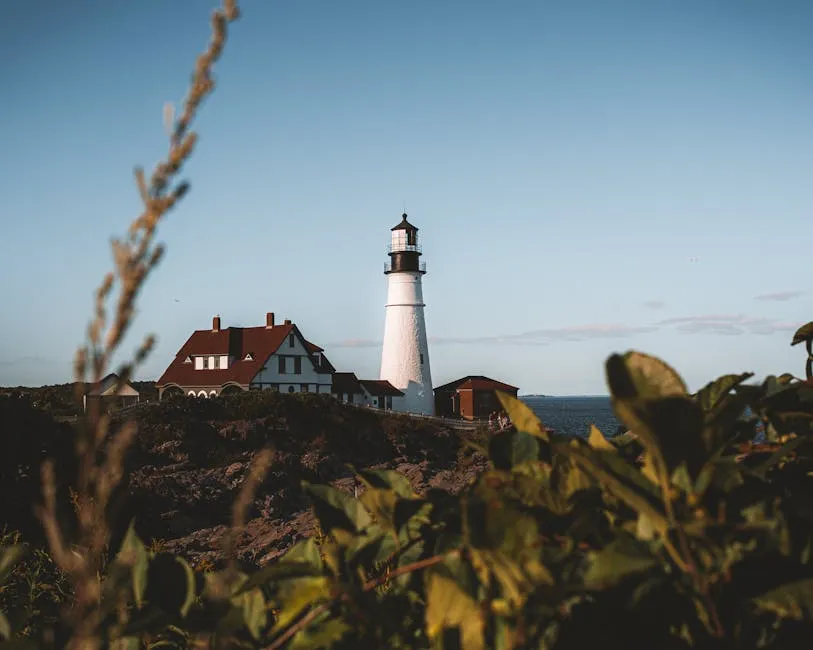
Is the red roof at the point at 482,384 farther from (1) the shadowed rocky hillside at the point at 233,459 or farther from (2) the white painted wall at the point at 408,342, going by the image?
(1) the shadowed rocky hillside at the point at 233,459

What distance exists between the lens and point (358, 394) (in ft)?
150

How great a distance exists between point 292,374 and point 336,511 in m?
42.1

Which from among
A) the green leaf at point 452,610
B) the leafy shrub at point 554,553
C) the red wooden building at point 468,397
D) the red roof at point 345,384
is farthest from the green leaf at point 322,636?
the red wooden building at point 468,397

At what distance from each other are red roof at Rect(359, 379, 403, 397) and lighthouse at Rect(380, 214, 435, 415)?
0.45 m

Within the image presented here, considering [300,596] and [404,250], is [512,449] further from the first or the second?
[404,250]

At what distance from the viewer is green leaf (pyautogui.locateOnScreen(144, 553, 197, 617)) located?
4.55 feet

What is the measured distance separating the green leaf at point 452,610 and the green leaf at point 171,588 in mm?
544

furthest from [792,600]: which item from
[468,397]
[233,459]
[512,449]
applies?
[468,397]

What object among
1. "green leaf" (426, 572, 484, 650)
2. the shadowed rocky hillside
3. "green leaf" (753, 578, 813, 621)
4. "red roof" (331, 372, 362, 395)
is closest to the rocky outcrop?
the shadowed rocky hillside

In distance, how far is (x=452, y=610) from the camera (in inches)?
40.7

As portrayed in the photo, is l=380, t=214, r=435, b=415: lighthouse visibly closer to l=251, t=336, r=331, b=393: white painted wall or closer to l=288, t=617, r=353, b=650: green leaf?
l=251, t=336, r=331, b=393: white painted wall

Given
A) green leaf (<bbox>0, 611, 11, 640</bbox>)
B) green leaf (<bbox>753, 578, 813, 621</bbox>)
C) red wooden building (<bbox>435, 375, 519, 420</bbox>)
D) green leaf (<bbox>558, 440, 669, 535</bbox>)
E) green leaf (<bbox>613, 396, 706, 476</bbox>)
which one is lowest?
green leaf (<bbox>0, 611, 11, 640</bbox>)

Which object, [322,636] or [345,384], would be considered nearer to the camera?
[322,636]

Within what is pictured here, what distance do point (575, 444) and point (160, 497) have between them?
15958 mm
